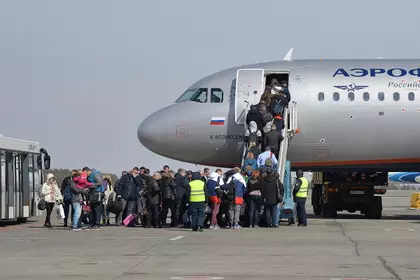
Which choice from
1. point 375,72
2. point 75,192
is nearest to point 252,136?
point 375,72

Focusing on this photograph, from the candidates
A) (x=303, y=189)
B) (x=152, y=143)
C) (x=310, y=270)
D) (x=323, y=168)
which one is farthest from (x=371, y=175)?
(x=310, y=270)

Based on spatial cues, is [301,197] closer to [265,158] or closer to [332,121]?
[265,158]

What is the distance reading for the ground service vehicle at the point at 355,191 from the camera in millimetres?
34500

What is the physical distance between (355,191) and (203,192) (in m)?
9.36

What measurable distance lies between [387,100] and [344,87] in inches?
56.5

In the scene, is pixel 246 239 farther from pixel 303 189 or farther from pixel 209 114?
pixel 209 114

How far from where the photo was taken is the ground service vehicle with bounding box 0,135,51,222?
29703 mm

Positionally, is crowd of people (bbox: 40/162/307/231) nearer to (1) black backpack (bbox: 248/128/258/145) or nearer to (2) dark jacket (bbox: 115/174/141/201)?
(2) dark jacket (bbox: 115/174/141/201)

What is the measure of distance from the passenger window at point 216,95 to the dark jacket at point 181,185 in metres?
3.86

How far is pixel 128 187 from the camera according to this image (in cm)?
2983

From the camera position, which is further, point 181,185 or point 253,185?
point 181,185

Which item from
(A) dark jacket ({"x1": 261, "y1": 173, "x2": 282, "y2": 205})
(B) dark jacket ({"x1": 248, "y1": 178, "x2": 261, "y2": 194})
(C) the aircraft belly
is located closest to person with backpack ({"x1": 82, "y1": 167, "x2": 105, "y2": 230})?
(B) dark jacket ({"x1": 248, "y1": 178, "x2": 261, "y2": 194})

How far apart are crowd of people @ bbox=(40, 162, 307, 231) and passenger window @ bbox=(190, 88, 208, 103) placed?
2.77 meters

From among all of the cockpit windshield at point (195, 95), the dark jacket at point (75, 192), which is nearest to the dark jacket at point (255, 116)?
the cockpit windshield at point (195, 95)
